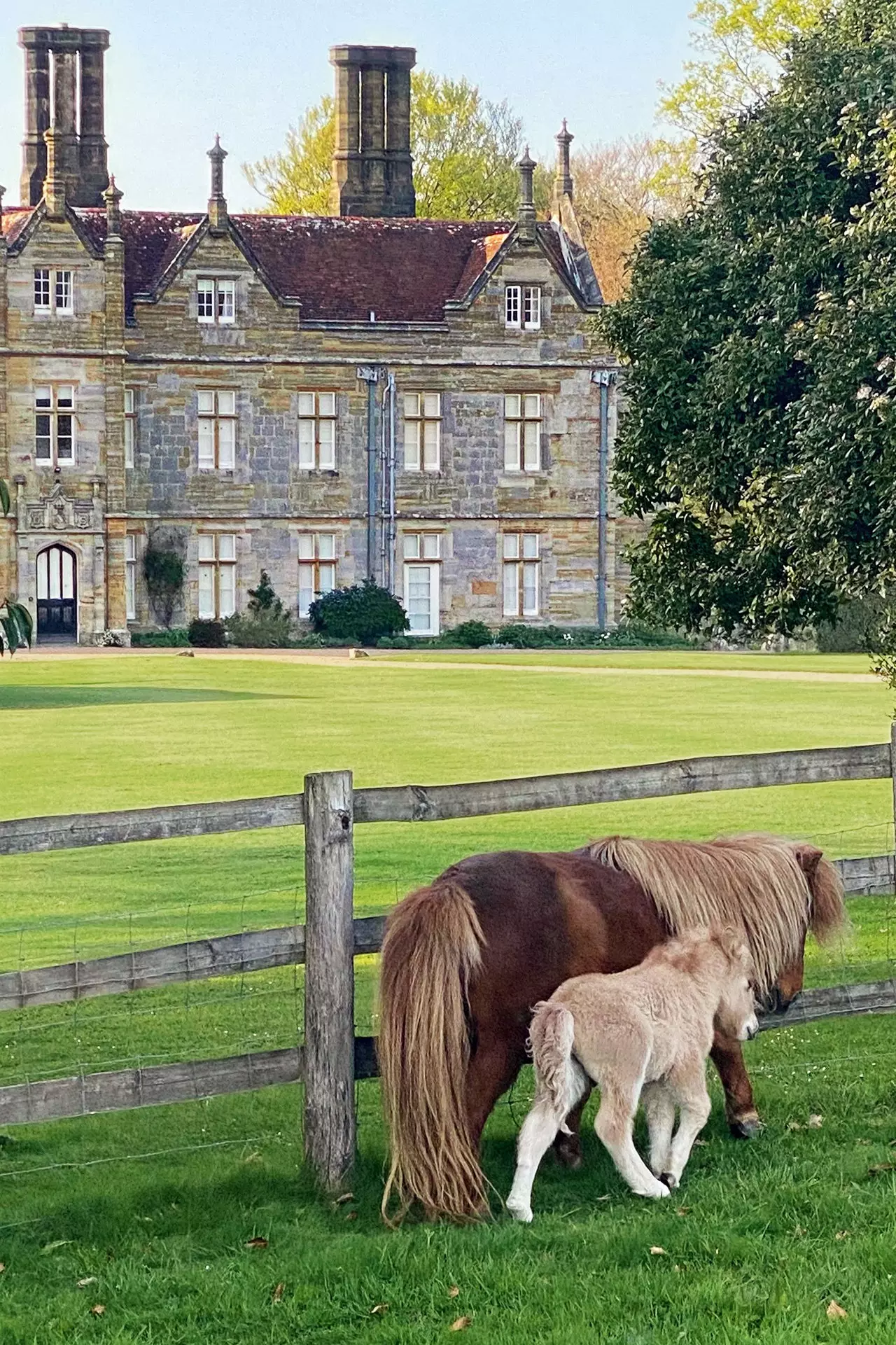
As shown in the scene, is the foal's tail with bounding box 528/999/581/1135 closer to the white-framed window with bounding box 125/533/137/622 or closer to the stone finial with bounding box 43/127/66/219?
the white-framed window with bounding box 125/533/137/622

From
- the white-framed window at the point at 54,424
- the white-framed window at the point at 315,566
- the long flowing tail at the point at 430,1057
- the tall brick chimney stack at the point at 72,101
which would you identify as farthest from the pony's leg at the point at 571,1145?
the tall brick chimney stack at the point at 72,101

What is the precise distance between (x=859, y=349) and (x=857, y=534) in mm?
1070

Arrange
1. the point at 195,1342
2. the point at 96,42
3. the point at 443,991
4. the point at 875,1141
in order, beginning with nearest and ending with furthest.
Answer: the point at 195,1342, the point at 443,991, the point at 875,1141, the point at 96,42

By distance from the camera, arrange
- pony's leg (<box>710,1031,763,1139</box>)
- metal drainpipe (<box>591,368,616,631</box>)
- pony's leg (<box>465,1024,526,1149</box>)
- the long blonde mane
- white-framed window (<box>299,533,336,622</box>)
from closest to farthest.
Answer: pony's leg (<box>465,1024,526,1149</box>), the long blonde mane, pony's leg (<box>710,1031,763,1139</box>), white-framed window (<box>299,533,336,622</box>), metal drainpipe (<box>591,368,616,631</box>)

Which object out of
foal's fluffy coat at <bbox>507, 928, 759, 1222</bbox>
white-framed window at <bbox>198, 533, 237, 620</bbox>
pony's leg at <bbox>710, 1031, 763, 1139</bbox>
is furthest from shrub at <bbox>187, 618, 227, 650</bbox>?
foal's fluffy coat at <bbox>507, 928, 759, 1222</bbox>

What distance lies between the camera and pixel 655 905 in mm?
6109

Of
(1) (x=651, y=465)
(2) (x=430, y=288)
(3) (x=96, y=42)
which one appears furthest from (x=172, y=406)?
(1) (x=651, y=465)

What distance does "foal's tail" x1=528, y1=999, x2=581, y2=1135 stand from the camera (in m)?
5.39

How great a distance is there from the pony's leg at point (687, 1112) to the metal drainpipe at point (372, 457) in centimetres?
4552

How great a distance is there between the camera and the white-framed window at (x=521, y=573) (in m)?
51.6

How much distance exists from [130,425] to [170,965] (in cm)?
4569

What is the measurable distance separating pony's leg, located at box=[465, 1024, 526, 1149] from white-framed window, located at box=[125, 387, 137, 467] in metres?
45.9

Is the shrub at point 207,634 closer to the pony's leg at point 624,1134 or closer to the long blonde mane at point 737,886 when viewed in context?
the long blonde mane at point 737,886

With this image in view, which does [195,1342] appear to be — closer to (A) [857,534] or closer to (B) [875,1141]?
(B) [875,1141]
